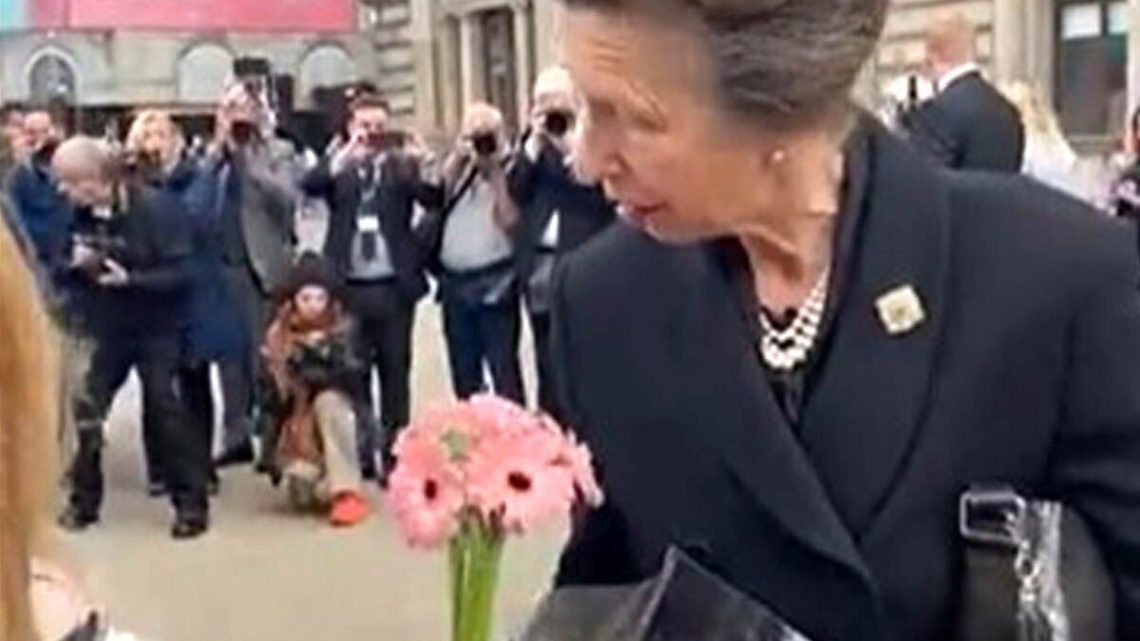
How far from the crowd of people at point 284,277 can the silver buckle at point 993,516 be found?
6.26 metres

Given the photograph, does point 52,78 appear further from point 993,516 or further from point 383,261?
point 993,516

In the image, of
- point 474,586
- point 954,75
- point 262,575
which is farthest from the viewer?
point 954,75

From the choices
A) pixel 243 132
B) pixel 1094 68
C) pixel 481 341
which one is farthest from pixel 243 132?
pixel 1094 68

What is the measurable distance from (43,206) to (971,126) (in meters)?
3.96

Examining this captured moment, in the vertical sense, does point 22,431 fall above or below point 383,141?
above

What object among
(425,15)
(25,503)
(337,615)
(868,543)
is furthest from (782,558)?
(425,15)

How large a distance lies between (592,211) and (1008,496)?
23.0 ft

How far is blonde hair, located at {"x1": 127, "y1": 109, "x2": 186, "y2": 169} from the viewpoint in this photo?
910cm

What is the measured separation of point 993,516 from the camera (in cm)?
161

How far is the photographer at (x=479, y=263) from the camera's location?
931 centimetres

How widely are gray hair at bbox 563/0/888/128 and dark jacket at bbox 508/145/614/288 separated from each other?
6.66 metres

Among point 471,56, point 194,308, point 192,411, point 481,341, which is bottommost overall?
point 192,411

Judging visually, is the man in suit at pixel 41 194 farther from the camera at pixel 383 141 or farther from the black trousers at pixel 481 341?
the black trousers at pixel 481 341

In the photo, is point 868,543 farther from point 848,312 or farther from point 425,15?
point 425,15
